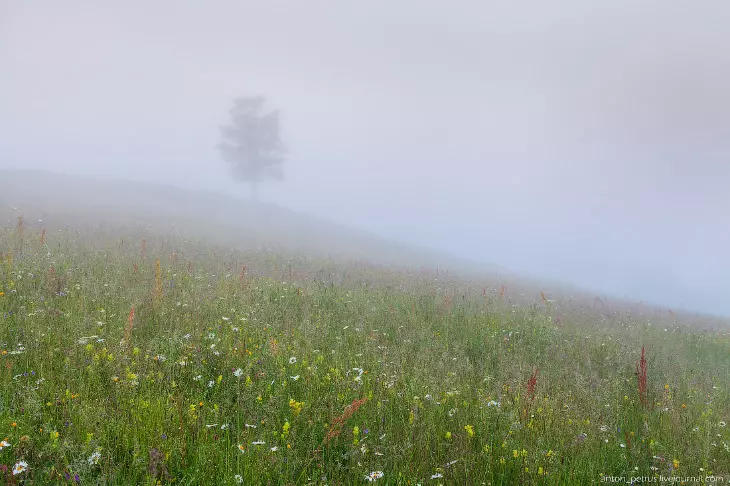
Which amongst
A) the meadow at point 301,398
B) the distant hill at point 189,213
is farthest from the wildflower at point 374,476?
the distant hill at point 189,213

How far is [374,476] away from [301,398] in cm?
148

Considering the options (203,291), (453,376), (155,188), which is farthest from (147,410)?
(155,188)

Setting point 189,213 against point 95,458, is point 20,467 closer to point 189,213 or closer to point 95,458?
point 95,458

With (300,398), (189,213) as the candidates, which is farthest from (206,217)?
(300,398)

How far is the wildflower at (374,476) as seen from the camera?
313 centimetres

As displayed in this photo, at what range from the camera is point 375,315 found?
29.9ft

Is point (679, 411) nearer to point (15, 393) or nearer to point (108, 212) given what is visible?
point (15, 393)

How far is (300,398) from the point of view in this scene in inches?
176

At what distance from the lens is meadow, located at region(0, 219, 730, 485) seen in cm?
324

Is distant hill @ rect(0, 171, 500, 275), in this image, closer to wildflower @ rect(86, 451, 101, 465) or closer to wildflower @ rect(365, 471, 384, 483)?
wildflower @ rect(86, 451, 101, 465)

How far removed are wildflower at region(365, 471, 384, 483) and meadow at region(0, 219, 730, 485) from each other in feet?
0.04

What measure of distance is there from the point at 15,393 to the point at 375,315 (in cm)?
645

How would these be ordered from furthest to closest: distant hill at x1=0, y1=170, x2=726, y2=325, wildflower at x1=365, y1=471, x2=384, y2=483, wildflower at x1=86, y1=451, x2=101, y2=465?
distant hill at x1=0, y1=170, x2=726, y2=325 → wildflower at x1=365, y1=471, x2=384, y2=483 → wildflower at x1=86, y1=451, x2=101, y2=465

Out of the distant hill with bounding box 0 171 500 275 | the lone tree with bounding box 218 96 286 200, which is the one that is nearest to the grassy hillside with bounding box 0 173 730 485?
the distant hill with bounding box 0 171 500 275
